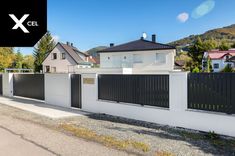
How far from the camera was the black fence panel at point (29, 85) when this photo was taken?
51.4ft

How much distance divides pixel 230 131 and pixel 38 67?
51447 mm

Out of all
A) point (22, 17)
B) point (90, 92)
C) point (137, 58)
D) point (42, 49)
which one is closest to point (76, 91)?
point (90, 92)

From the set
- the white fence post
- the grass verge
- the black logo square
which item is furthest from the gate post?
the black logo square

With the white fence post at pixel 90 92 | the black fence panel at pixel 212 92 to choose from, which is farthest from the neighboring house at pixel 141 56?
the black fence panel at pixel 212 92

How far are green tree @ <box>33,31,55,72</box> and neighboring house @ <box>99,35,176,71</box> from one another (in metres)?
24.9

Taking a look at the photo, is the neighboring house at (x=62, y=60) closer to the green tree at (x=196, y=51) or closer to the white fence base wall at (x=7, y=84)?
the white fence base wall at (x=7, y=84)

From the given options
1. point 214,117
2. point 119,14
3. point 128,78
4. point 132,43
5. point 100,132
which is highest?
point 119,14

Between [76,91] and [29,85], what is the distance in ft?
20.3

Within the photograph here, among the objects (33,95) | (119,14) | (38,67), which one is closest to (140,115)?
(33,95)

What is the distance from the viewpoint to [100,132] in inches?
292

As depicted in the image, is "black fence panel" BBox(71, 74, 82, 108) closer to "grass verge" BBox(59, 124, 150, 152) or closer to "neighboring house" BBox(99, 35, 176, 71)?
"grass verge" BBox(59, 124, 150, 152)

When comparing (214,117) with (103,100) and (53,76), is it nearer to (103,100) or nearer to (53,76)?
(103,100)

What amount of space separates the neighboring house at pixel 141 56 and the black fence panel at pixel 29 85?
17.0m

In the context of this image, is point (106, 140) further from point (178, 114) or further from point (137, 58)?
point (137, 58)
